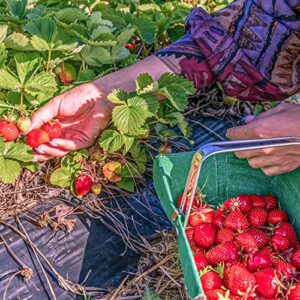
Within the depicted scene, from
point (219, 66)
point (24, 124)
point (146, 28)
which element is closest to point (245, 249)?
point (219, 66)

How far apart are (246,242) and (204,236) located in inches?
4.2

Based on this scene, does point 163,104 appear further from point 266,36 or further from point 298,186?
point 298,186

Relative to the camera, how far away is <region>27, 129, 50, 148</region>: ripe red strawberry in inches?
66.6

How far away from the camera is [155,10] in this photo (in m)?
2.42

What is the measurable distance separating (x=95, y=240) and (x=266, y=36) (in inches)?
31.1

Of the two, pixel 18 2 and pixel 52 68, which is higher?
pixel 18 2

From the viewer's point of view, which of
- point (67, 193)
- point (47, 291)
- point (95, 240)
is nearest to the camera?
point (47, 291)

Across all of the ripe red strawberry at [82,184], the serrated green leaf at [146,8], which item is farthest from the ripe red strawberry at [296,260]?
the serrated green leaf at [146,8]

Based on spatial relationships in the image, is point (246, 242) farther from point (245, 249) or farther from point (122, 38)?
point (122, 38)

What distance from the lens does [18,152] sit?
5.43 ft

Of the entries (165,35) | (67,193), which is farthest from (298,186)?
(165,35)

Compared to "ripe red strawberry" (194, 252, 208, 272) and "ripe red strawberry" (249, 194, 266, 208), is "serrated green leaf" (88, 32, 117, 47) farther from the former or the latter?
"ripe red strawberry" (194, 252, 208, 272)

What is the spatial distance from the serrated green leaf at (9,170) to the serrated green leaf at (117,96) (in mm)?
328

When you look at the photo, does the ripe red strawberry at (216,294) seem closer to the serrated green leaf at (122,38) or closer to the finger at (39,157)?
the finger at (39,157)
